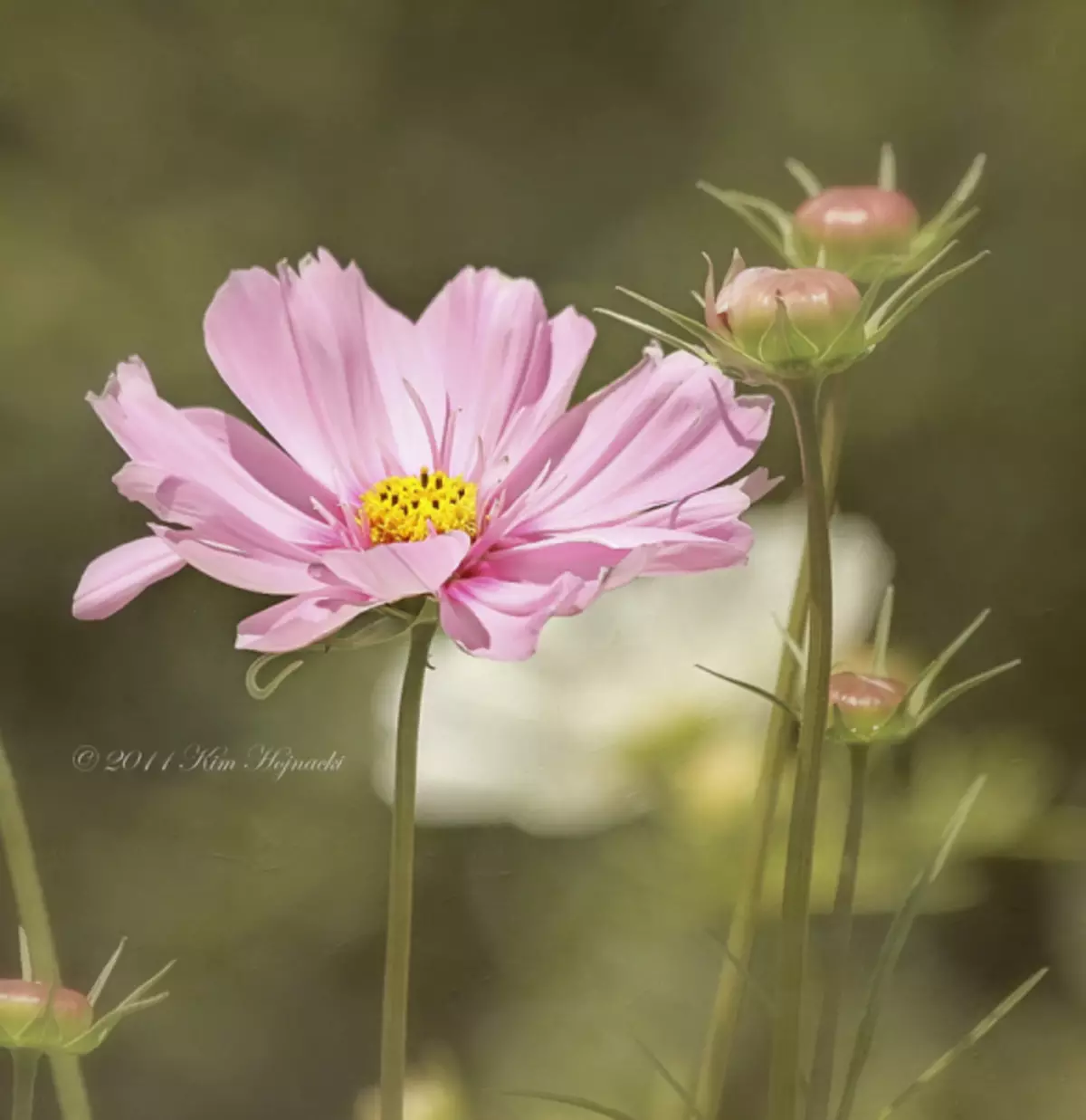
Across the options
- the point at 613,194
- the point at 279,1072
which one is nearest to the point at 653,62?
the point at 613,194

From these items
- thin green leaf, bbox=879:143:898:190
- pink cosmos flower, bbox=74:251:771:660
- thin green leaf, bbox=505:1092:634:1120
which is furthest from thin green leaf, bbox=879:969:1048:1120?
thin green leaf, bbox=879:143:898:190

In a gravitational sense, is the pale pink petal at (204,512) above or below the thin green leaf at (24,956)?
above

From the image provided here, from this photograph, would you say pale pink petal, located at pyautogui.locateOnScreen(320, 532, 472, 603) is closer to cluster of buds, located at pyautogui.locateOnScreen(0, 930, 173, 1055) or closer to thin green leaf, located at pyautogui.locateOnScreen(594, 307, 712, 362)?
thin green leaf, located at pyautogui.locateOnScreen(594, 307, 712, 362)

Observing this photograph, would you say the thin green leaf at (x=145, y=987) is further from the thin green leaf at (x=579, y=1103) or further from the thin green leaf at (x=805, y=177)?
the thin green leaf at (x=805, y=177)

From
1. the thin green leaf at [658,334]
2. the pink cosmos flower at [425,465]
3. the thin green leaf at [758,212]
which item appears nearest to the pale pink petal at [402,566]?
the pink cosmos flower at [425,465]

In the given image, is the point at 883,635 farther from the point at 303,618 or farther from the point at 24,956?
the point at 24,956

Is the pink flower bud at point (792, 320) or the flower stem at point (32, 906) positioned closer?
the pink flower bud at point (792, 320)
